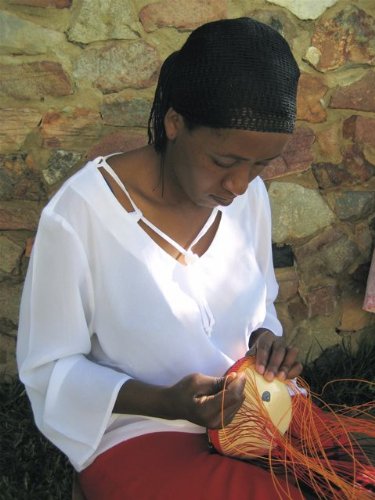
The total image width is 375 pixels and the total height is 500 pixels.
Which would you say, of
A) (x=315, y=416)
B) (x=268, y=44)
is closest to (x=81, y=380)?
(x=315, y=416)

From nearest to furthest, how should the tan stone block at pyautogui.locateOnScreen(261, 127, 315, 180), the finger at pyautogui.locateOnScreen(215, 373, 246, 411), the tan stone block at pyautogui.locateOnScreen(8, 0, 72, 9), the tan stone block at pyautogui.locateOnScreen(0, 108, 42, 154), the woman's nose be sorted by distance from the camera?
the finger at pyautogui.locateOnScreen(215, 373, 246, 411) → the woman's nose → the tan stone block at pyautogui.locateOnScreen(8, 0, 72, 9) → the tan stone block at pyautogui.locateOnScreen(0, 108, 42, 154) → the tan stone block at pyautogui.locateOnScreen(261, 127, 315, 180)

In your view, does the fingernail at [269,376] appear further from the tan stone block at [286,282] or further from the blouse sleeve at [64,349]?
the tan stone block at [286,282]

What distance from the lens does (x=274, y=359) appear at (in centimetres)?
161

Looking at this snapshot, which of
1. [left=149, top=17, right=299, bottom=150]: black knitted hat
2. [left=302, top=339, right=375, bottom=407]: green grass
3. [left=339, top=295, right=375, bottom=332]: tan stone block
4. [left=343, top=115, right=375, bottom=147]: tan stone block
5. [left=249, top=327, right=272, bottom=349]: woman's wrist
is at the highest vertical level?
[left=149, top=17, right=299, bottom=150]: black knitted hat

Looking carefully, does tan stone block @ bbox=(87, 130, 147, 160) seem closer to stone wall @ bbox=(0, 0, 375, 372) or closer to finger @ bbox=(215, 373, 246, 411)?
stone wall @ bbox=(0, 0, 375, 372)

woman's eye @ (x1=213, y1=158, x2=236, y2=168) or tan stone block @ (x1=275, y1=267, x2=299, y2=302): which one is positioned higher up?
woman's eye @ (x1=213, y1=158, x2=236, y2=168)

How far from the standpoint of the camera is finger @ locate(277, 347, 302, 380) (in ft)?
5.18

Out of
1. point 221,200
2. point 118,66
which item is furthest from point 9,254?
point 221,200

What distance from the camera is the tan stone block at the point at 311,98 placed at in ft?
8.42

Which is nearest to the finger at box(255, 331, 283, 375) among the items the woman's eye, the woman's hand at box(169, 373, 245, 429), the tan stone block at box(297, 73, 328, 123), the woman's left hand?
the woman's left hand

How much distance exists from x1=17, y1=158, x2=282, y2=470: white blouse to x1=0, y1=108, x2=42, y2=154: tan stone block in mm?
680

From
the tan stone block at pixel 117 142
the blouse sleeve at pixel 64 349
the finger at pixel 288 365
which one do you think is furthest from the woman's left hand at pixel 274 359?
the tan stone block at pixel 117 142

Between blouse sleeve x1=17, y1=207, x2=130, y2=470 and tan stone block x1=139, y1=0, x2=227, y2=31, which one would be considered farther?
tan stone block x1=139, y1=0, x2=227, y2=31

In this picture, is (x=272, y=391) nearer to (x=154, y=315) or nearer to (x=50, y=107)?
(x=154, y=315)
